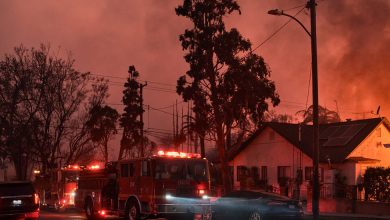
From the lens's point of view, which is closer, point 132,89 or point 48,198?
point 48,198

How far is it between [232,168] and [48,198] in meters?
16.0

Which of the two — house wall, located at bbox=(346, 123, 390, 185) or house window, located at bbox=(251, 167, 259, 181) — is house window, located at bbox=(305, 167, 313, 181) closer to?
house wall, located at bbox=(346, 123, 390, 185)

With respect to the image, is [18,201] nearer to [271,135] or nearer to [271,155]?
[271,155]

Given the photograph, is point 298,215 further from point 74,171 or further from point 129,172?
point 74,171

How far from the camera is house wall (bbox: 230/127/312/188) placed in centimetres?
3734

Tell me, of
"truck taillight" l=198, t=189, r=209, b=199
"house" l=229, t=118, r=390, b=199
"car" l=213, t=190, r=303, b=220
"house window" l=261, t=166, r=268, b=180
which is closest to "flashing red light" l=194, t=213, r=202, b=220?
"truck taillight" l=198, t=189, r=209, b=199

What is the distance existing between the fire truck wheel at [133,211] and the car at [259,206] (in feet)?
10.0

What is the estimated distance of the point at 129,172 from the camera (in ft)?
69.6

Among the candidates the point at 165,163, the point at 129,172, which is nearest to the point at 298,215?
the point at 165,163

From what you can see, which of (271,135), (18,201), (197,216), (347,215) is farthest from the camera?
(271,135)

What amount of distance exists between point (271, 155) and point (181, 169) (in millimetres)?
20454

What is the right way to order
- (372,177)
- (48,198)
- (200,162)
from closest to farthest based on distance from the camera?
(200,162) → (372,177) → (48,198)

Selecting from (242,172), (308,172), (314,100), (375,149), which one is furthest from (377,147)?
(314,100)

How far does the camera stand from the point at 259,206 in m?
19.1
